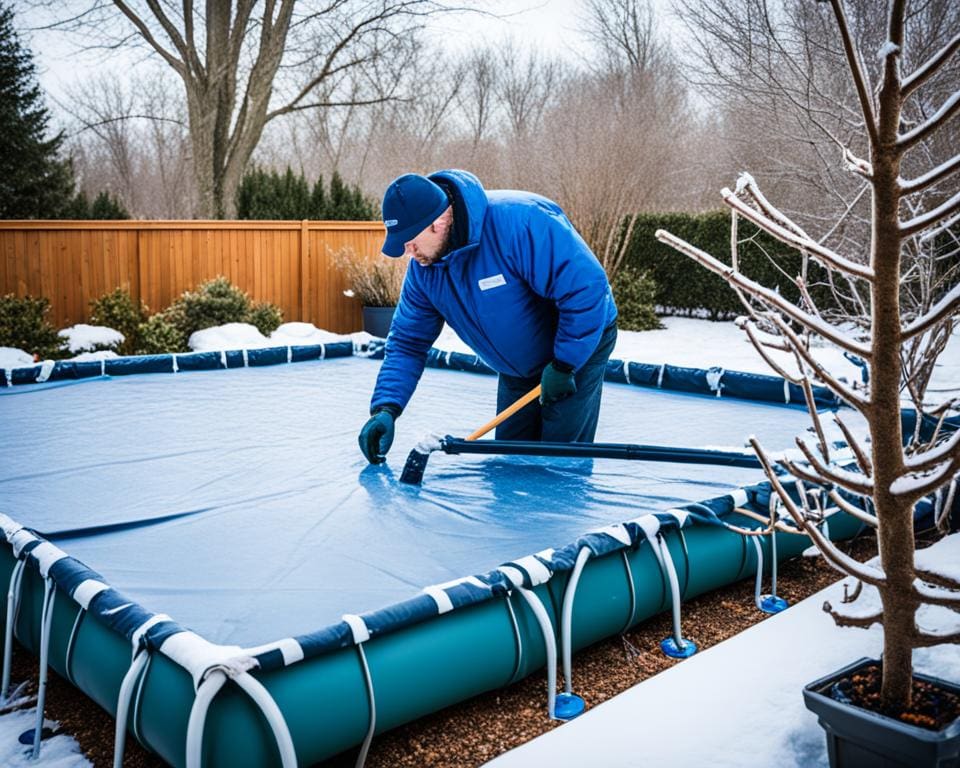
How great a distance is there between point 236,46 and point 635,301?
7403 mm

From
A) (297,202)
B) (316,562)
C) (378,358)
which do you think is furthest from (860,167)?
(297,202)

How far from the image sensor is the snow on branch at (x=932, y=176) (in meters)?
1.26

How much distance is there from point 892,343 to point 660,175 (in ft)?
33.9

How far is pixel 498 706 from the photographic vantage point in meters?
2.16

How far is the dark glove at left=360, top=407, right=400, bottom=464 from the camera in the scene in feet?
10.7

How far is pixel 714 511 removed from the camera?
105 inches

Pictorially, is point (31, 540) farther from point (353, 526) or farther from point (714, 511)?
point (714, 511)

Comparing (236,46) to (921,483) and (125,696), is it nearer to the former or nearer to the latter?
(125,696)

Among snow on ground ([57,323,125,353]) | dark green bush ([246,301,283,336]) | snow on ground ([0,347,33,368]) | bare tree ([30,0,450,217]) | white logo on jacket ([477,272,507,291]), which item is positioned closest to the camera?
white logo on jacket ([477,272,507,291])

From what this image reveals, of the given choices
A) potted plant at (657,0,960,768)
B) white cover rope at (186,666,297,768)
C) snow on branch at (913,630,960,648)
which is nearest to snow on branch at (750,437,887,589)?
potted plant at (657,0,960,768)

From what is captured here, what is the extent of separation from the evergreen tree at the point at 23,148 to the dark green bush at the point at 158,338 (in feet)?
23.2

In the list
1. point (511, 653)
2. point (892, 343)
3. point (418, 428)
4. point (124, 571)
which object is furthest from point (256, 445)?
point (892, 343)

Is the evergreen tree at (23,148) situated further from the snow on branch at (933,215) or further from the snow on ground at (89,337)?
the snow on branch at (933,215)

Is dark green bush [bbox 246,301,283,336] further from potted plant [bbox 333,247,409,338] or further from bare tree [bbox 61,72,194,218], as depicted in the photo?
bare tree [bbox 61,72,194,218]
